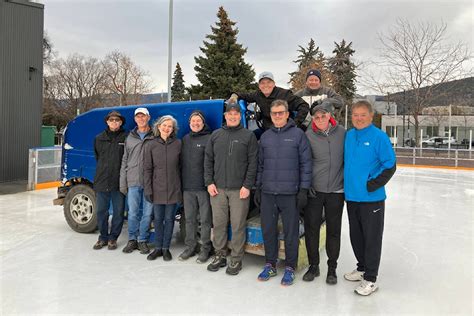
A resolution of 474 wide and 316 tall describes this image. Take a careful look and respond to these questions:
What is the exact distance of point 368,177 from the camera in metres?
3.58

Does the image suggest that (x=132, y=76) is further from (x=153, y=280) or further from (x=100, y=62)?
(x=153, y=280)

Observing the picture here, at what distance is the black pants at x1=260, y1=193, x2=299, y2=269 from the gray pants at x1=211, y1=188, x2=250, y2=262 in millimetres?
271

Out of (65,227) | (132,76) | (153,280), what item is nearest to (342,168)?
(153,280)

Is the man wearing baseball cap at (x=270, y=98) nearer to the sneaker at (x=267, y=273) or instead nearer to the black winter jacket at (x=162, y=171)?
the black winter jacket at (x=162, y=171)

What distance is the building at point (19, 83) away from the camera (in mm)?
10281

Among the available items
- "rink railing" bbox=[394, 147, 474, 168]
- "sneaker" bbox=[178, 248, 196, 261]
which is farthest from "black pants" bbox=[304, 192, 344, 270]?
"rink railing" bbox=[394, 147, 474, 168]

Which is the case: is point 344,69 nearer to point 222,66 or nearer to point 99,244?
point 222,66

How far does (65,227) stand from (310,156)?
167 inches

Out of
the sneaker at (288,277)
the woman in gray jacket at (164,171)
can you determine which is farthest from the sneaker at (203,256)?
the sneaker at (288,277)

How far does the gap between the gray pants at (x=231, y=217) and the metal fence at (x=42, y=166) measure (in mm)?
7253

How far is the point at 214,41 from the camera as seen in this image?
2958 centimetres

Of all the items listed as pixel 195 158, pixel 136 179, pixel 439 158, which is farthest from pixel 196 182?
pixel 439 158

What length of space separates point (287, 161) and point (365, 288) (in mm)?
1417

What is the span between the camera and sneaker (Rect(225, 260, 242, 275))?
4082 mm
